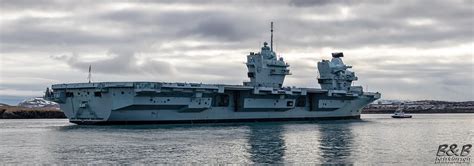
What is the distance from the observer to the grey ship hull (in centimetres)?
4184

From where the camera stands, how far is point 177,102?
44.6 m

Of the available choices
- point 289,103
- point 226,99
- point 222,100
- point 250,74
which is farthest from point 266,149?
point 250,74

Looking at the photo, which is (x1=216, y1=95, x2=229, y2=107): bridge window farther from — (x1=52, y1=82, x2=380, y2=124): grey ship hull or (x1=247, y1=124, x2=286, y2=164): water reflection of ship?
(x1=247, y1=124, x2=286, y2=164): water reflection of ship

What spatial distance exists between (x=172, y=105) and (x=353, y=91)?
77.0 ft

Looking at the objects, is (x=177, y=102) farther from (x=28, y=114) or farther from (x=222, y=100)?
(x=28, y=114)

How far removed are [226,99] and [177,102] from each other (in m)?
6.25

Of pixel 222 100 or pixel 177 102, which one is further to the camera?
pixel 222 100

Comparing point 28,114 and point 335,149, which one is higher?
point 28,114

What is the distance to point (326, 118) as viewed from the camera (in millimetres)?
59812

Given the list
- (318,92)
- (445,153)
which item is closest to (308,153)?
(445,153)

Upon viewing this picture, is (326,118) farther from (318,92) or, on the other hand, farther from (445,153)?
(445,153)

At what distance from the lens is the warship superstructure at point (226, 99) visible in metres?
42.2

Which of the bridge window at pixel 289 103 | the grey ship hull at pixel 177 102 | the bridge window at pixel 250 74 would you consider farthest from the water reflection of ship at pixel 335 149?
the bridge window at pixel 250 74

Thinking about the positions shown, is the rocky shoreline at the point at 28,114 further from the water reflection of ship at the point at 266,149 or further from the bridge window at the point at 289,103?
the water reflection of ship at the point at 266,149
